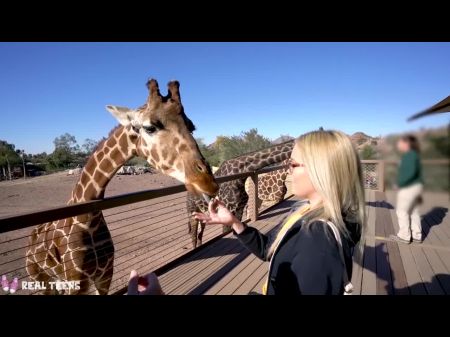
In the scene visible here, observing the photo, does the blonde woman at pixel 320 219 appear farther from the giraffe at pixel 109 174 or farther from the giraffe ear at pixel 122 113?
the giraffe ear at pixel 122 113

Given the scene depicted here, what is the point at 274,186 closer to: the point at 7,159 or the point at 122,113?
the point at 122,113

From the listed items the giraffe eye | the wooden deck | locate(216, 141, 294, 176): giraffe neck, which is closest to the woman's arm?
the giraffe eye

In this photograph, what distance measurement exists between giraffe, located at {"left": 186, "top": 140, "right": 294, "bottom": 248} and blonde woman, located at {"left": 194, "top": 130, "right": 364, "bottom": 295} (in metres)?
4.35

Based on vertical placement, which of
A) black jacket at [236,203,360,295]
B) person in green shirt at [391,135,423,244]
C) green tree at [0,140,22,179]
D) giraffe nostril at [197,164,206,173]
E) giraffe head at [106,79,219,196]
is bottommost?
black jacket at [236,203,360,295]

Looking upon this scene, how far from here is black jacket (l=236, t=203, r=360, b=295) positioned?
0.80m

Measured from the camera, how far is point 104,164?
7.86 feet

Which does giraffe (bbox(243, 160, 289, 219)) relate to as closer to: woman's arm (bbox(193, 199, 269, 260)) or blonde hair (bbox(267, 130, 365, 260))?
woman's arm (bbox(193, 199, 269, 260))
